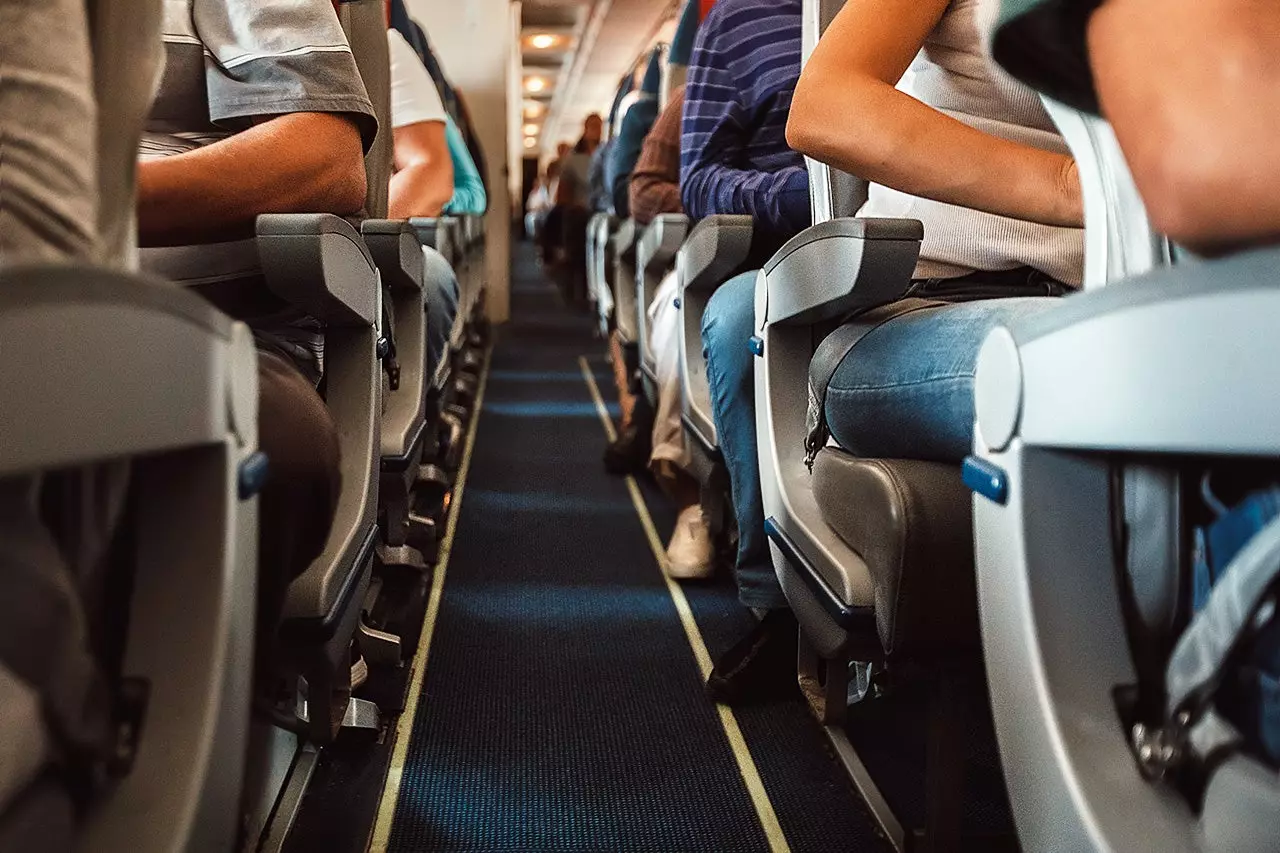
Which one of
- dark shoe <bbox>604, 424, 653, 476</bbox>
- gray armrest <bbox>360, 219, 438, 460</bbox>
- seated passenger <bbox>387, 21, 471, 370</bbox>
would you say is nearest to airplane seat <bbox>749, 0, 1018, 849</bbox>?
gray armrest <bbox>360, 219, 438, 460</bbox>

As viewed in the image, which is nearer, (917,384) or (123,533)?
(123,533)

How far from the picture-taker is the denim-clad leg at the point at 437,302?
2264mm

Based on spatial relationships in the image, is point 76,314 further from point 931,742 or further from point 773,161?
point 773,161

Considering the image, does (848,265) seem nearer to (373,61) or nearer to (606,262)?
(373,61)

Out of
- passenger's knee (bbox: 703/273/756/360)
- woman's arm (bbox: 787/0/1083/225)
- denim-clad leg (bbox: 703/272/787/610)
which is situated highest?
woman's arm (bbox: 787/0/1083/225)

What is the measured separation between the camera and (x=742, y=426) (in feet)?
5.38

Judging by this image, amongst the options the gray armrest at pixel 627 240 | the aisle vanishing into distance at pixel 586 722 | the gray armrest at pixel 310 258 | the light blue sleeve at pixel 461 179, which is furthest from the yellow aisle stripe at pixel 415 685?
the light blue sleeve at pixel 461 179

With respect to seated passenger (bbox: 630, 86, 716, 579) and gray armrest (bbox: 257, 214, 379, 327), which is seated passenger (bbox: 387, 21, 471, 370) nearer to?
seated passenger (bbox: 630, 86, 716, 579)

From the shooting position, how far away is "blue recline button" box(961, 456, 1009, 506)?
0.62 metres

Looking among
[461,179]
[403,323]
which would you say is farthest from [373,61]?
[461,179]

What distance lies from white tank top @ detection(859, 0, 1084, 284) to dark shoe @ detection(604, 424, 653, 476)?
2129 millimetres

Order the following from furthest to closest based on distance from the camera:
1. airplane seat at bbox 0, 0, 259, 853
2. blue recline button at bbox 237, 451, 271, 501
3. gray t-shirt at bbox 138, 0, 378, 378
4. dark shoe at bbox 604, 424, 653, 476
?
1. dark shoe at bbox 604, 424, 653, 476
2. gray t-shirt at bbox 138, 0, 378, 378
3. blue recline button at bbox 237, 451, 271, 501
4. airplane seat at bbox 0, 0, 259, 853

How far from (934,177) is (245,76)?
0.73 meters

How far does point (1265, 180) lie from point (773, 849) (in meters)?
1.03
